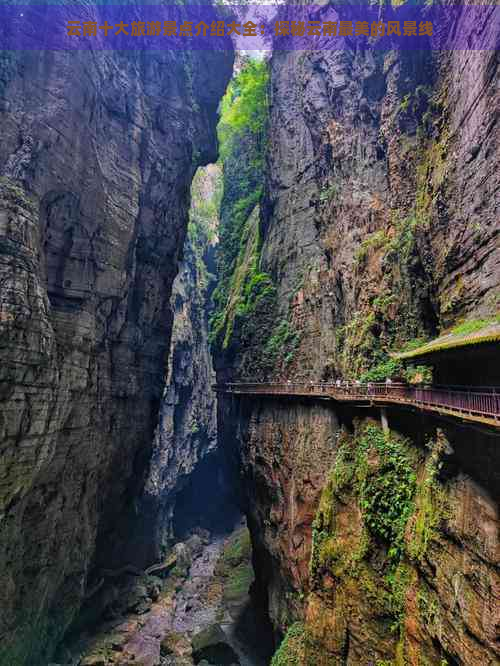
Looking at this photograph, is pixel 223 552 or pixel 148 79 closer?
pixel 148 79

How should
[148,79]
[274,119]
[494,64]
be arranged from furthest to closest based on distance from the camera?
[274,119], [148,79], [494,64]

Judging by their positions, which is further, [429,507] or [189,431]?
[189,431]

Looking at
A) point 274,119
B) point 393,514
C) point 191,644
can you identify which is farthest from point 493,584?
point 274,119

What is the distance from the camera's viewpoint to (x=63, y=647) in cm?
2030

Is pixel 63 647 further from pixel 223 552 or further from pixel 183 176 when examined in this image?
pixel 183 176

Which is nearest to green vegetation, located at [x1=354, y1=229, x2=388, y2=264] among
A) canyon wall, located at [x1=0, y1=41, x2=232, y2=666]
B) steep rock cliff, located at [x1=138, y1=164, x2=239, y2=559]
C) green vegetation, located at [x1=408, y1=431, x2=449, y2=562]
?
A: green vegetation, located at [x1=408, y1=431, x2=449, y2=562]

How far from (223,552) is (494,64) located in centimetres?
3830

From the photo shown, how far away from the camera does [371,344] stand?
52.0 feet

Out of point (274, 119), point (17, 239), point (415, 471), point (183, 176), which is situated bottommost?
point (415, 471)

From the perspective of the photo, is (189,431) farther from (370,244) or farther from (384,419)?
(384,419)

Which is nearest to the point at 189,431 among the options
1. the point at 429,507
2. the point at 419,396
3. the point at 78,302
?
the point at 78,302

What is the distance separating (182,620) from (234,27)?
151ft

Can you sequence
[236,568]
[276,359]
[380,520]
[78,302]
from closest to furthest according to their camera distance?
1. [380,520]
2. [78,302]
3. [276,359]
4. [236,568]

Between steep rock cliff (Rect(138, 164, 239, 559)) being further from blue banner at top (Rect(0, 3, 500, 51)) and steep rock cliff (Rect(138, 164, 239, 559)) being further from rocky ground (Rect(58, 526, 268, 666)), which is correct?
blue banner at top (Rect(0, 3, 500, 51))
